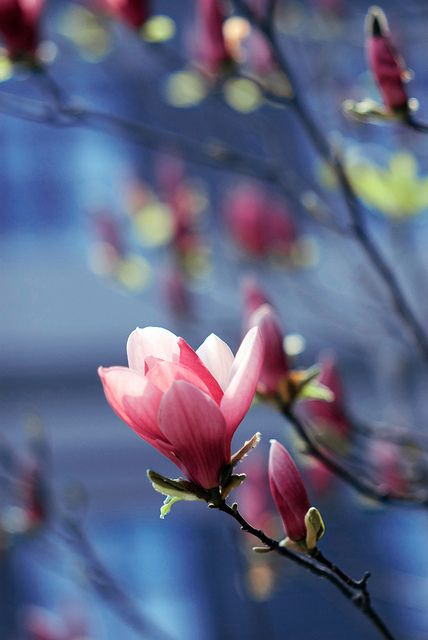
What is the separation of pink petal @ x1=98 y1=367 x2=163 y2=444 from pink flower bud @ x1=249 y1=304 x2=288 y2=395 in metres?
0.33

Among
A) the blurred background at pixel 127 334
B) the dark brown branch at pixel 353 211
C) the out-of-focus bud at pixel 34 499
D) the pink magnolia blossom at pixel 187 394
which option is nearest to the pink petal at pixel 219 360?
the pink magnolia blossom at pixel 187 394

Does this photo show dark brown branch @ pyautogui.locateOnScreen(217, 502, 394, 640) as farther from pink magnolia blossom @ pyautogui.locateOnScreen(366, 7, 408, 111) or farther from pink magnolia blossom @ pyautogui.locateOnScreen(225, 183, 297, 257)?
pink magnolia blossom @ pyautogui.locateOnScreen(225, 183, 297, 257)

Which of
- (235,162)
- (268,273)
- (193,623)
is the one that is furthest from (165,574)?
(235,162)

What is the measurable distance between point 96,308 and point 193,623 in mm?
1645

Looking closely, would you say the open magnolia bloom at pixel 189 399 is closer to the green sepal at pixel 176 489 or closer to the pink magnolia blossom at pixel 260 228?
the green sepal at pixel 176 489

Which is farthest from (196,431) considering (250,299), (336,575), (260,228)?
(260,228)

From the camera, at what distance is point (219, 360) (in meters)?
0.66

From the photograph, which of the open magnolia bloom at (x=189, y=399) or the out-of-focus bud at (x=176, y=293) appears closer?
the open magnolia bloom at (x=189, y=399)

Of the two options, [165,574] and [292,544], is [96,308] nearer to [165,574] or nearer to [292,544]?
[165,574]

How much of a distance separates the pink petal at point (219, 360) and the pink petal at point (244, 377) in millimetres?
25

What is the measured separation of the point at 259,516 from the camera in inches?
65.7

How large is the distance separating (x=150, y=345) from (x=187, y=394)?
57 mm

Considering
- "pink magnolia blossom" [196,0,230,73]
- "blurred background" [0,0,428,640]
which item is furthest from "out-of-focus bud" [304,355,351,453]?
"blurred background" [0,0,428,640]

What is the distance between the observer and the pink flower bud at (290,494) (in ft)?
2.24
